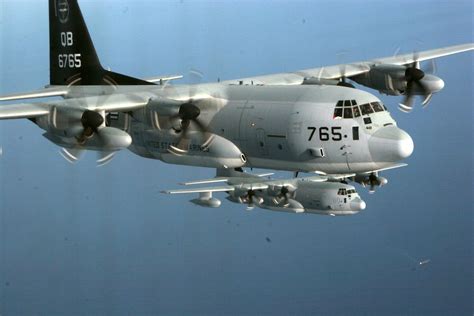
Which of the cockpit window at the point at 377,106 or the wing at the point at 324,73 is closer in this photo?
the cockpit window at the point at 377,106

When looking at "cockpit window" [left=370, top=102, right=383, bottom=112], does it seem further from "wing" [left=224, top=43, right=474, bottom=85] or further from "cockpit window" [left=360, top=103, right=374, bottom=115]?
"wing" [left=224, top=43, right=474, bottom=85]

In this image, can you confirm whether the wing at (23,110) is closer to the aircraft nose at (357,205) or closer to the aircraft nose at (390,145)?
the aircraft nose at (390,145)

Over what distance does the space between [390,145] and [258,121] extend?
5.59m

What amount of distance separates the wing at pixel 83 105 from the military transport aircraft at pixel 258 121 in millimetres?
49

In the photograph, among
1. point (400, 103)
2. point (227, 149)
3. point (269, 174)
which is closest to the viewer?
point (227, 149)

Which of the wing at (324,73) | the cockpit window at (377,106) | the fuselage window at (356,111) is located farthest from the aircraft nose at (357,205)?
the fuselage window at (356,111)

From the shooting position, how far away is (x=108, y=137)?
38.6 m

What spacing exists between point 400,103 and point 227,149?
8.58 meters

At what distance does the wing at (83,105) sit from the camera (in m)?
40.1

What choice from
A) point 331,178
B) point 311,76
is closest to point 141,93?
point 311,76

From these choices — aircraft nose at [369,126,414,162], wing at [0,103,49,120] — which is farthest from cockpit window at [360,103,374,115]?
wing at [0,103,49,120]

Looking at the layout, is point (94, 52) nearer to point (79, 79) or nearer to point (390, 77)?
point (79, 79)

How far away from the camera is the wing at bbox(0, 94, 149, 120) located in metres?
40.1

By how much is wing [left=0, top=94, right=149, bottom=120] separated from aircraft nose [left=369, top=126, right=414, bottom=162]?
940cm
